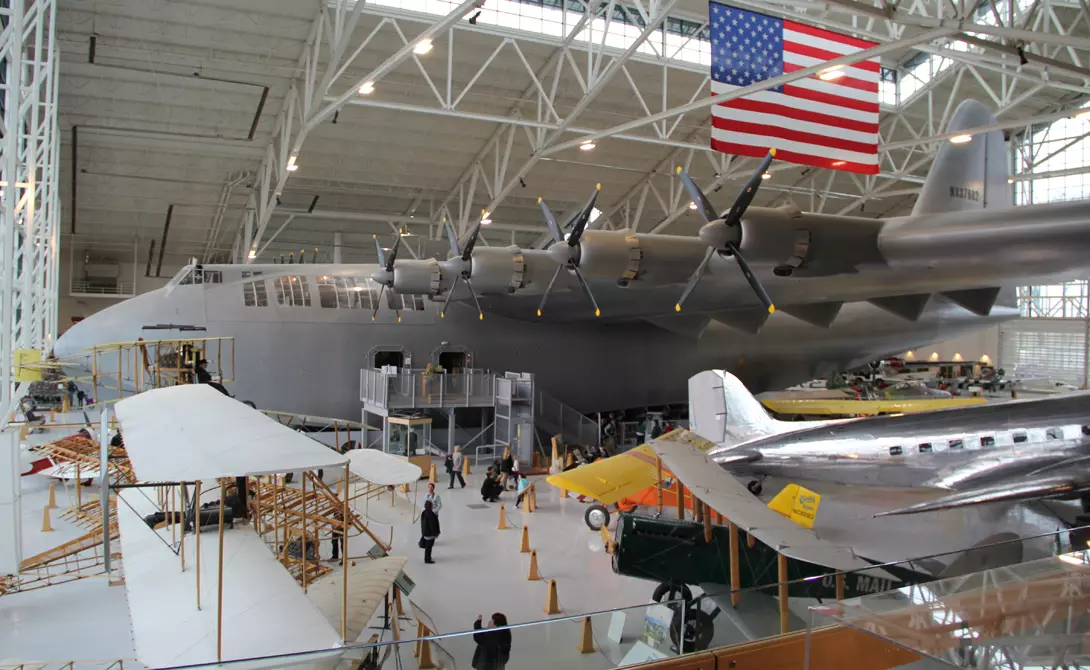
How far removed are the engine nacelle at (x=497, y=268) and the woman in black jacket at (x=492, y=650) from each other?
14475 mm

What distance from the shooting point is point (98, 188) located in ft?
116

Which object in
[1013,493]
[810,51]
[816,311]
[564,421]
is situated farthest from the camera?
[564,421]

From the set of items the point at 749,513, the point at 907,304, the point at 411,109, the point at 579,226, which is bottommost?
the point at 749,513

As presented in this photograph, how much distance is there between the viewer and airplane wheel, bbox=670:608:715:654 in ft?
16.7

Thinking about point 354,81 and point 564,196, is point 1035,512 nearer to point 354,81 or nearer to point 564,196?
point 354,81

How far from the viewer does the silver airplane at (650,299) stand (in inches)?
535

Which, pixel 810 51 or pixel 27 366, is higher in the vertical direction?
pixel 810 51

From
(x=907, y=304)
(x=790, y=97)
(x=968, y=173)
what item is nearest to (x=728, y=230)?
(x=790, y=97)

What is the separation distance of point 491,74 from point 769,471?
2192 cm

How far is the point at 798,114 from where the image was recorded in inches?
648

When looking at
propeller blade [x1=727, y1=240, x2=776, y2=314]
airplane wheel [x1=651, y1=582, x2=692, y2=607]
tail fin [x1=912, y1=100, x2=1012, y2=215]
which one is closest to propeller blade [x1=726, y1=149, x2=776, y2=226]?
propeller blade [x1=727, y1=240, x2=776, y2=314]

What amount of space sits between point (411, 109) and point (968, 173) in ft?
52.7

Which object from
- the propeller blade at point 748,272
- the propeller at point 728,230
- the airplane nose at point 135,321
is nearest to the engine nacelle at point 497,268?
the propeller at point 728,230

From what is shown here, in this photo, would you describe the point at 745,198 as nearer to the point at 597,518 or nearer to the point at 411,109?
the point at 597,518
